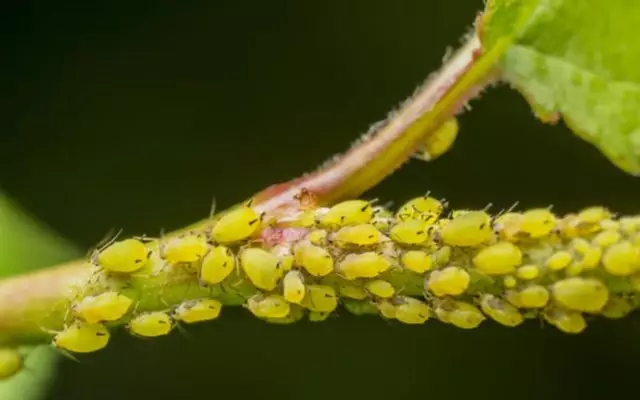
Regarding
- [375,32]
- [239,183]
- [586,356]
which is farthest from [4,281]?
[586,356]

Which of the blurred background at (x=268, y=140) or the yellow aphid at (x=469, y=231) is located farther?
the blurred background at (x=268, y=140)

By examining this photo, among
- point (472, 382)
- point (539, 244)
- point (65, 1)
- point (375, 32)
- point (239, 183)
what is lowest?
point (539, 244)

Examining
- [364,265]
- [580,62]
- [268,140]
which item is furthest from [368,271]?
[268,140]

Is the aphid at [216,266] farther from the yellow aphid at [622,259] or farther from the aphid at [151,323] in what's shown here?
the yellow aphid at [622,259]

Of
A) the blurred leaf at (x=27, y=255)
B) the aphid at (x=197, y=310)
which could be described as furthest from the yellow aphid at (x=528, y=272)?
the blurred leaf at (x=27, y=255)

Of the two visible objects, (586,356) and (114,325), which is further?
(586,356)

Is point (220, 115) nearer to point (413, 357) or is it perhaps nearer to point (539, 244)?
point (413, 357)

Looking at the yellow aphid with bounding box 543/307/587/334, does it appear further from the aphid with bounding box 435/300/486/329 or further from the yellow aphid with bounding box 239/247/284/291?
the yellow aphid with bounding box 239/247/284/291

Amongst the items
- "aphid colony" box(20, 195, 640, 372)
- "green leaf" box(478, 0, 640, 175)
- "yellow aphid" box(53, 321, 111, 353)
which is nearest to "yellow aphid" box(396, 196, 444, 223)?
"aphid colony" box(20, 195, 640, 372)
